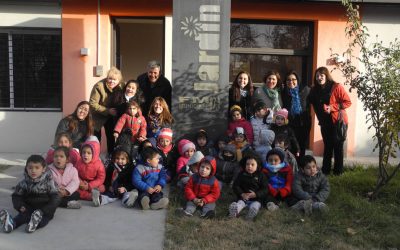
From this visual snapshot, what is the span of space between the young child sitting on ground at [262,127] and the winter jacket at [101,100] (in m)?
2.17

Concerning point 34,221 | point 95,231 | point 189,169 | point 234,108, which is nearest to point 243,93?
point 234,108

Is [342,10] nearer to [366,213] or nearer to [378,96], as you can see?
[378,96]

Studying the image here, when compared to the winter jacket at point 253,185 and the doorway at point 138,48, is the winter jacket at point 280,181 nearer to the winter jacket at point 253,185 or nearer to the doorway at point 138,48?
the winter jacket at point 253,185

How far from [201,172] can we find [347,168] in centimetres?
325

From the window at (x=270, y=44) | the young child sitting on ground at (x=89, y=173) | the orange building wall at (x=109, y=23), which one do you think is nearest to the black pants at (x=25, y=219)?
the young child sitting on ground at (x=89, y=173)

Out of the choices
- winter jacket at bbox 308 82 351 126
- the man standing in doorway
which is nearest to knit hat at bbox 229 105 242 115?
the man standing in doorway

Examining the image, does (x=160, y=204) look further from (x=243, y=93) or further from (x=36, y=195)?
(x=243, y=93)

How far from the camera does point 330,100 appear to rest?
22.2 ft

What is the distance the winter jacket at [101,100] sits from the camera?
6965 millimetres

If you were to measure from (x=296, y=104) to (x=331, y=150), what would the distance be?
90 cm

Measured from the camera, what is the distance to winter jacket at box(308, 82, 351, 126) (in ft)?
22.1

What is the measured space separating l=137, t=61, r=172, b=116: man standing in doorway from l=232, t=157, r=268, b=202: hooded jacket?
7.28 ft

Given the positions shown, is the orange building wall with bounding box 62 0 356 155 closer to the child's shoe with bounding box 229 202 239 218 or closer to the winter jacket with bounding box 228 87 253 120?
the winter jacket with bounding box 228 87 253 120

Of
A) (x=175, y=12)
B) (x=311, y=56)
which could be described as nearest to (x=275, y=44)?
(x=311, y=56)
